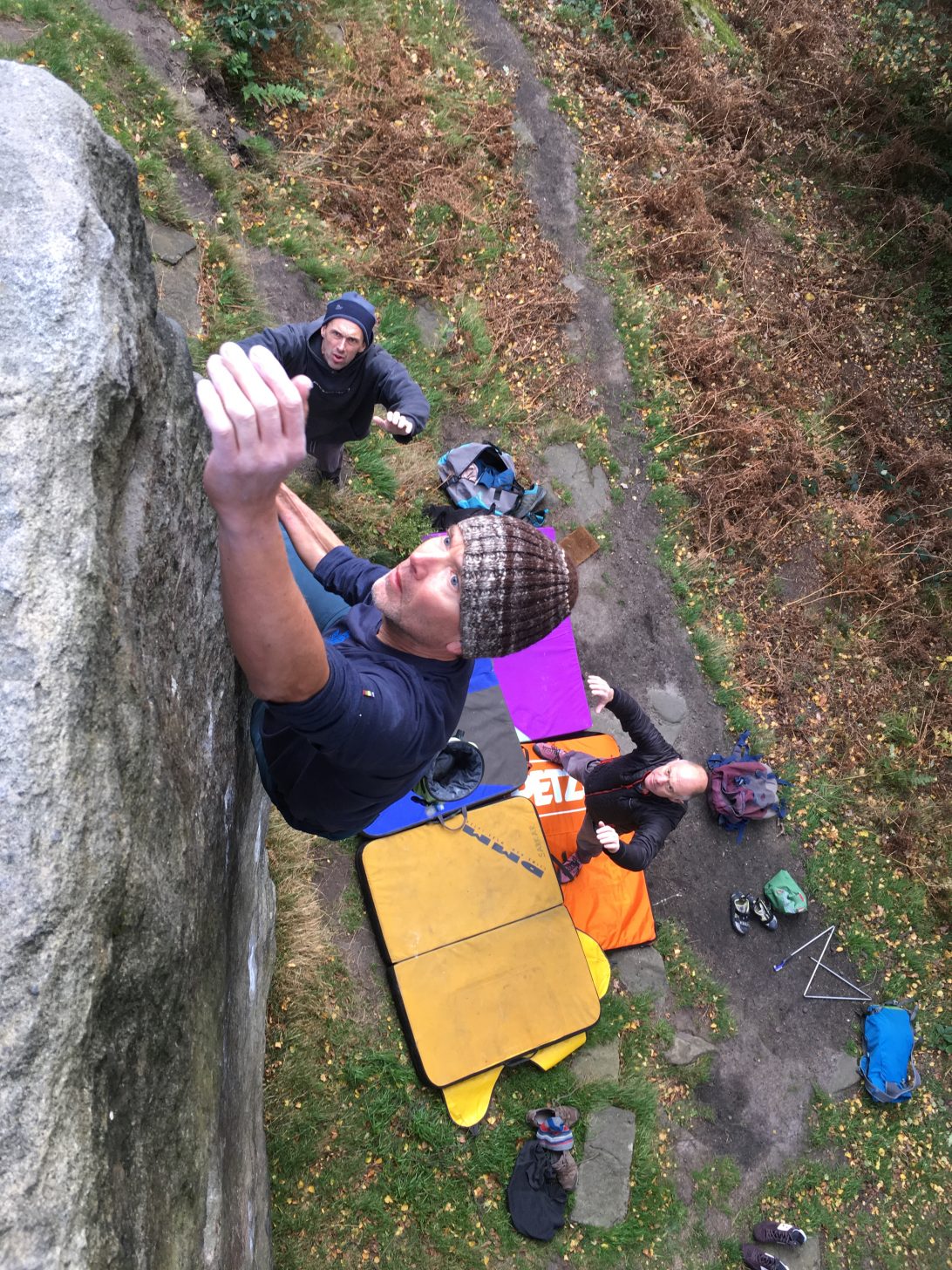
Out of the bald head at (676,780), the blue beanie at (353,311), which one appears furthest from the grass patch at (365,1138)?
the blue beanie at (353,311)

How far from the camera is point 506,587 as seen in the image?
2.20m

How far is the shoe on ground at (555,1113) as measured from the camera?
554 centimetres

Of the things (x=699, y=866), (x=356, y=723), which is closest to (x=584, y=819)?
(x=699, y=866)

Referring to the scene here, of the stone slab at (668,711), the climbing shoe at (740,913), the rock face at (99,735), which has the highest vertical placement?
the rock face at (99,735)

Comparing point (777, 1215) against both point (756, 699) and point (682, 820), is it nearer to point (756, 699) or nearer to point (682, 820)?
point (682, 820)

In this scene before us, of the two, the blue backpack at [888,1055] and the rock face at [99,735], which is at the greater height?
the rock face at [99,735]

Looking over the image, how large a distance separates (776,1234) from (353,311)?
7.26m

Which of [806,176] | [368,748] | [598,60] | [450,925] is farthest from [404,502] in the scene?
[806,176]

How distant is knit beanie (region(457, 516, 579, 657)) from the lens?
218cm

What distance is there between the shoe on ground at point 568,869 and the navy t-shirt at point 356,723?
12.4 ft

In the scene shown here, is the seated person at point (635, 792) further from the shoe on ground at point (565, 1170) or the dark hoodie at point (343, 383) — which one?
the dark hoodie at point (343, 383)

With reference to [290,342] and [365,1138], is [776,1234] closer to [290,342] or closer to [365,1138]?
[365,1138]

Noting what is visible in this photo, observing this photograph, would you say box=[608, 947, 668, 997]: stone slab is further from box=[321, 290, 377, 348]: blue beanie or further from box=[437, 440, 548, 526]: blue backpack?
box=[321, 290, 377, 348]: blue beanie

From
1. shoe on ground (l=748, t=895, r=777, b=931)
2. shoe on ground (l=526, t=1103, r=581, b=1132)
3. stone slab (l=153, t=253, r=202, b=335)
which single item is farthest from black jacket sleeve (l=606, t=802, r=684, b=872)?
stone slab (l=153, t=253, r=202, b=335)
